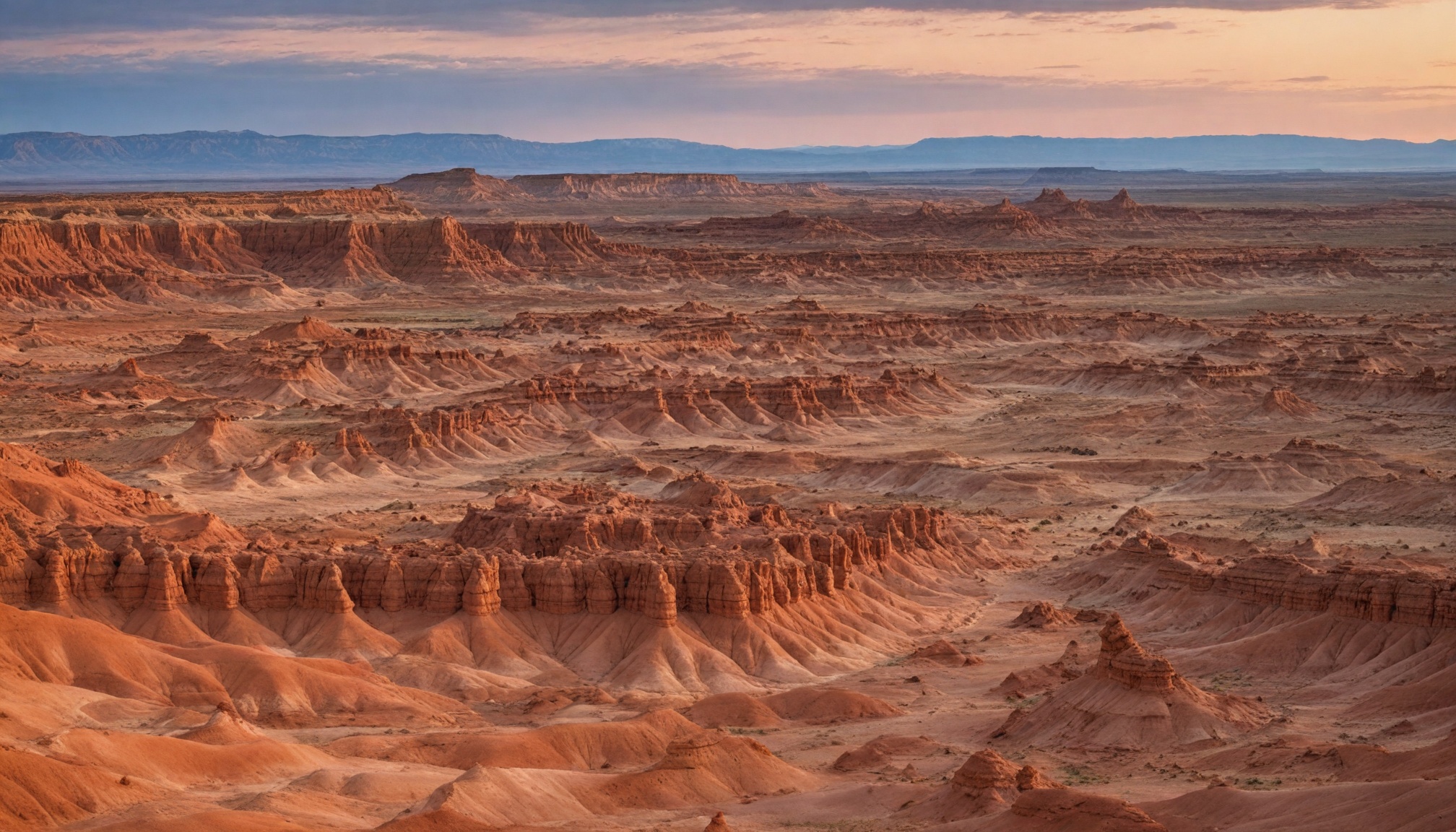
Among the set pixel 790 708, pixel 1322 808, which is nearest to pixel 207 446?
pixel 790 708

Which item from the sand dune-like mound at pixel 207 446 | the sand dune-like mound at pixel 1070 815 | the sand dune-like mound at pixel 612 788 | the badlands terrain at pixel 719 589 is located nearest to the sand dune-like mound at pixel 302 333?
the badlands terrain at pixel 719 589

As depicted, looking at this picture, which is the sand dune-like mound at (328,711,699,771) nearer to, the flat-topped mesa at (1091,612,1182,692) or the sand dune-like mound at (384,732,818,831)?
the sand dune-like mound at (384,732,818,831)

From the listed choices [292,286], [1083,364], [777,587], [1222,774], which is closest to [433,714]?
[777,587]

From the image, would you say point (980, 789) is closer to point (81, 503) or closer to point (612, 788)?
point (612, 788)

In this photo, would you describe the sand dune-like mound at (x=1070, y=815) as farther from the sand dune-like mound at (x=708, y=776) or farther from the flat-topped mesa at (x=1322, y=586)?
the flat-topped mesa at (x=1322, y=586)

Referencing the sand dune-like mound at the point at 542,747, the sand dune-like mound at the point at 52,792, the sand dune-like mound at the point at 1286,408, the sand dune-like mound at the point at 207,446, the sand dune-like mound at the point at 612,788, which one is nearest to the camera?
the sand dune-like mound at the point at 52,792
